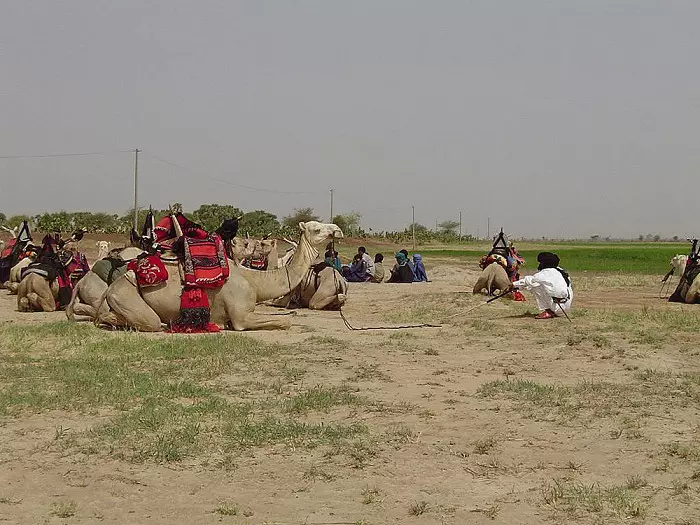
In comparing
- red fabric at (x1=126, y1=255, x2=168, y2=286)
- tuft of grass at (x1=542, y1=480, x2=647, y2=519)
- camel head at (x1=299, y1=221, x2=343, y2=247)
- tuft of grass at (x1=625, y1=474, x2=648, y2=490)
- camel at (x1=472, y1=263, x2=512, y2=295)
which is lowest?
tuft of grass at (x1=542, y1=480, x2=647, y2=519)

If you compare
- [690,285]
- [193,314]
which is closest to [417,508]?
[193,314]

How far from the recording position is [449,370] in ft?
30.5

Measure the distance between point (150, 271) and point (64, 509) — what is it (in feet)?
24.0

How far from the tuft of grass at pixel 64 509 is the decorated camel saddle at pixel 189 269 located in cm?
710

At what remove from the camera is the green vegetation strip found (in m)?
6.27

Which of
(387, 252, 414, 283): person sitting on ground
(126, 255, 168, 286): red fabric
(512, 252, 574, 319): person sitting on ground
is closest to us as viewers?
(126, 255, 168, 286): red fabric

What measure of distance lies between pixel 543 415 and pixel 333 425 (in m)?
1.74

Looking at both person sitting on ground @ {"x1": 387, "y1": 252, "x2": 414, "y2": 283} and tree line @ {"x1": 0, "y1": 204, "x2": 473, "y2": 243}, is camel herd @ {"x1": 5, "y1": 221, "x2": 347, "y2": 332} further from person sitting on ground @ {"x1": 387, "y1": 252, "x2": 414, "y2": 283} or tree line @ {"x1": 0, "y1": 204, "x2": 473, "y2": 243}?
tree line @ {"x1": 0, "y1": 204, "x2": 473, "y2": 243}

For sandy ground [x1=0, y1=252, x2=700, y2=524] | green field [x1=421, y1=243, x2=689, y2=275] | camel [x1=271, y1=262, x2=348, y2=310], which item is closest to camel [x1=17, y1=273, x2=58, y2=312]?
camel [x1=271, y1=262, x2=348, y2=310]

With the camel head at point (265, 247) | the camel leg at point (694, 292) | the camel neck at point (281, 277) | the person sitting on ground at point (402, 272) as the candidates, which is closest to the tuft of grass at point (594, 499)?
the camel neck at point (281, 277)

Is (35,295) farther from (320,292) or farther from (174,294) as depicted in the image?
(320,292)

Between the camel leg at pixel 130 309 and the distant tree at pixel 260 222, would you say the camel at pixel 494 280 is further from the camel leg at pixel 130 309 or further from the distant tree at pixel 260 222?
the distant tree at pixel 260 222

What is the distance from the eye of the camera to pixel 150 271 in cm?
1199

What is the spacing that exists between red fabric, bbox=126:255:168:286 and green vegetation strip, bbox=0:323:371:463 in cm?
86
